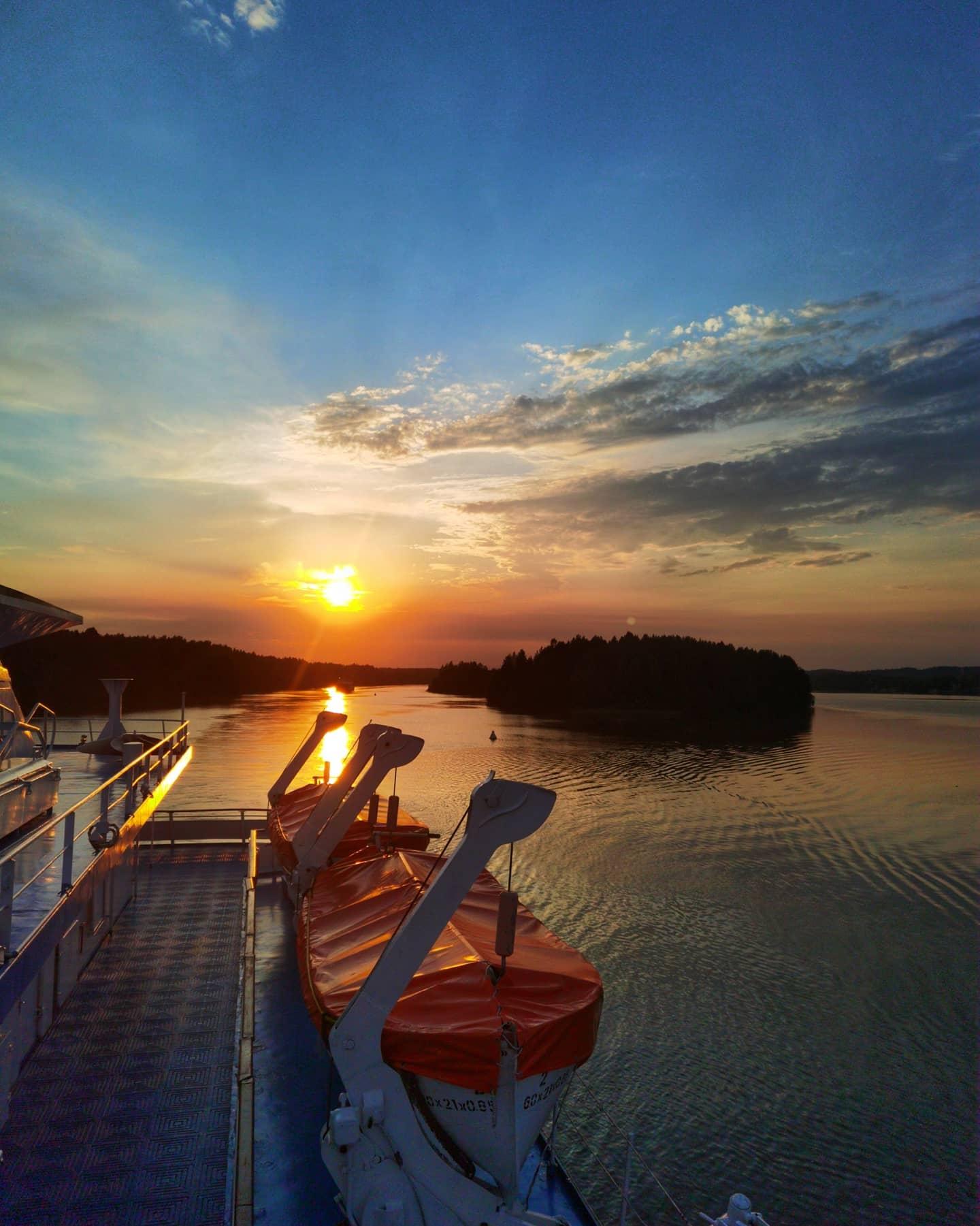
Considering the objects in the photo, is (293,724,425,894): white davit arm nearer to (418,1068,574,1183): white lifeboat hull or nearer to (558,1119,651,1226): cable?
(418,1068,574,1183): white lifeboat hull

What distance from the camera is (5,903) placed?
6.35 metres

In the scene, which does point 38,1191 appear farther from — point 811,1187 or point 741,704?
point 741,704

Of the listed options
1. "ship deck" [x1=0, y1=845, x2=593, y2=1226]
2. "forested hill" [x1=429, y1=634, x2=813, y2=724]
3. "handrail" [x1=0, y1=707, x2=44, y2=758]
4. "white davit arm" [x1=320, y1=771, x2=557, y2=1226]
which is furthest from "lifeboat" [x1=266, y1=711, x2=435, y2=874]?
"forested hill" [x1=429, y1=634, x2=813, y2=724]

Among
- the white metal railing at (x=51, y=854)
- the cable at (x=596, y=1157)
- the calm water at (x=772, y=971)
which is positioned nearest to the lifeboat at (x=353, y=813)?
the white metal railing at (x=51, y=854)


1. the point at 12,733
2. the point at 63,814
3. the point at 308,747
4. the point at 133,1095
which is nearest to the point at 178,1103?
the point at 133,1095

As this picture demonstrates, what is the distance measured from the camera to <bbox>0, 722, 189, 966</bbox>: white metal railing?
6.40m

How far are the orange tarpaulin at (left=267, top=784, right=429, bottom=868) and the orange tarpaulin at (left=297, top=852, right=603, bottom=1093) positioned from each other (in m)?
4.12

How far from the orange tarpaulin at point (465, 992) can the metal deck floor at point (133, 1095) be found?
210 cm

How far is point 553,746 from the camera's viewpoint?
7706 cm

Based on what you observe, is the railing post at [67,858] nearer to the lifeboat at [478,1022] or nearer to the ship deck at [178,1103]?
the ship deck at [178,1103]

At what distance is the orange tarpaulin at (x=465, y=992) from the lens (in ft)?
19.5

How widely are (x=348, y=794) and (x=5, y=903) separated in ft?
20.6

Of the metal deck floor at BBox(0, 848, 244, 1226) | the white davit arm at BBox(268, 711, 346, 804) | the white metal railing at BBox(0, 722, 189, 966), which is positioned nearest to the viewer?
the white metal railing at BBox(0, 722, 189, 966)

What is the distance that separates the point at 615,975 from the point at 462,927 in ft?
49.7
